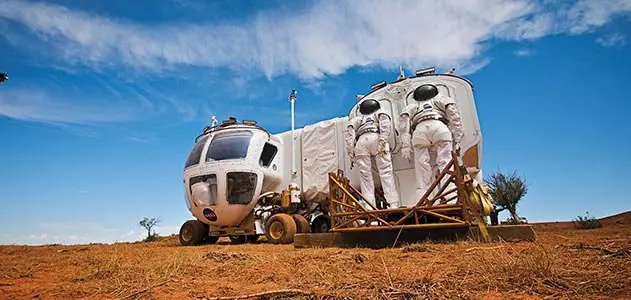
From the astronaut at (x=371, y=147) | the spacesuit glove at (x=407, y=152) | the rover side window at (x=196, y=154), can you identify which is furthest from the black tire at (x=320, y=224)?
the rover side window at (x=196, y=154)

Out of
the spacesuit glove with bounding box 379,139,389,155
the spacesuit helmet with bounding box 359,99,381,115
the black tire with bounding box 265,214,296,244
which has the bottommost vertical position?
the black tire with bounding box 265,214,296,244

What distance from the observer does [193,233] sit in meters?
10.4

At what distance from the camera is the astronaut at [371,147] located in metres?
8.38

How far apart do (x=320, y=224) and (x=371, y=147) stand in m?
3.28

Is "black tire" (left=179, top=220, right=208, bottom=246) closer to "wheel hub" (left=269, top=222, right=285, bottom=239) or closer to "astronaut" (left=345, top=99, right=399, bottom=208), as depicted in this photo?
"wheel hub" (left=269, top=222, right=285, bottom=239)

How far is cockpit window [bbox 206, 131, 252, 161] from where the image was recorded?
1004 cm

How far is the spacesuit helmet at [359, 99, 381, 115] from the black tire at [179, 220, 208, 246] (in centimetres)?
563

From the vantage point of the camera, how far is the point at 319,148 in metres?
11.1

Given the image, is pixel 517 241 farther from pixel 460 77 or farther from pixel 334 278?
pixel 460 77

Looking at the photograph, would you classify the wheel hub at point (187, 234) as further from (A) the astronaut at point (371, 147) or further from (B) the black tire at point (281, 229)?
(A) the astronaut at point (371, 147)

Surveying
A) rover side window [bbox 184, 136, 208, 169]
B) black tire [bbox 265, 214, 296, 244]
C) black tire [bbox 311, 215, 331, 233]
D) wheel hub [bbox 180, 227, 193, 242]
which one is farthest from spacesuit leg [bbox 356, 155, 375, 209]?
wheel hub [bbox 180, 227, 193, 242]

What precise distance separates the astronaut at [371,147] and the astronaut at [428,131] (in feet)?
1.44

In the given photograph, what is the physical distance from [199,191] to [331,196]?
4.49 metres

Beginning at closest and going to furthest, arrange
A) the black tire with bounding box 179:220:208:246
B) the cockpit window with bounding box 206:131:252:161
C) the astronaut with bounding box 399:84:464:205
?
1. the astronaut with bounding box 399:84:464:205
2. the cockpit window with bounding box 206:131:252:161
3. the black tire with bounding box 179:220:208:246
